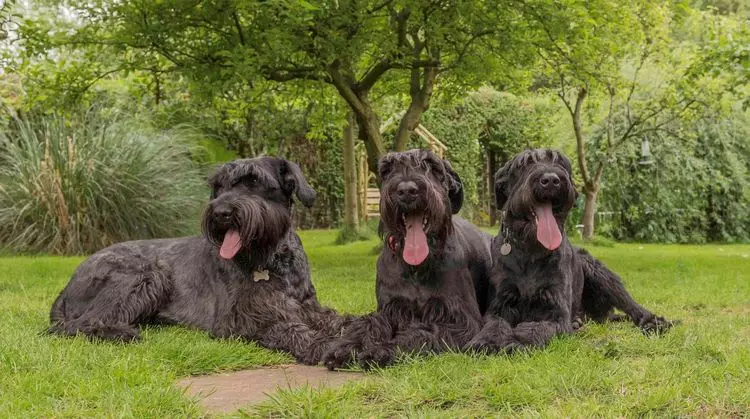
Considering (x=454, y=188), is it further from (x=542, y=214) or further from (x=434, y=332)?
(x=434, y=332)

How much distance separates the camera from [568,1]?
7.76 meters

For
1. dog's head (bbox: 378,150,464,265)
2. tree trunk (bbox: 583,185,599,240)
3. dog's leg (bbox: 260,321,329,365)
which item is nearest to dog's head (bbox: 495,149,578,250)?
dog's head (bbox: 378,150,464,265)

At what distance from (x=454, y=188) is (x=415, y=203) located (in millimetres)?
533

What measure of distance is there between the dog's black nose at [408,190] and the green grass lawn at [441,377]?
2.86ft

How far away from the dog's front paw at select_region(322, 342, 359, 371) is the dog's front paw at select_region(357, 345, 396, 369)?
0.23ft

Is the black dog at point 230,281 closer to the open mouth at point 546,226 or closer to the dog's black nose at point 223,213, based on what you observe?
the dog's black nose at point 223,213

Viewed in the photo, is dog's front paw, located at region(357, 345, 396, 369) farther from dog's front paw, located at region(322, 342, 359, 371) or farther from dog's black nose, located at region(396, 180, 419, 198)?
dog's black nose, located at region(396, 180, 419, 198)

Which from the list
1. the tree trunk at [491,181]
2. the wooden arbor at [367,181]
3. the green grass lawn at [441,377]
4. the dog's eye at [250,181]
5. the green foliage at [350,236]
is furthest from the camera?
the tree trunk at [491,181]

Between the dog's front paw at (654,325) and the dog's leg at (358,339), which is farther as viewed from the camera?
the dog's front paw at (654,325)

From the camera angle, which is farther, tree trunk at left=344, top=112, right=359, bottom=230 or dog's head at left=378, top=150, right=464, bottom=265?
tree trunk at left=344, top=112, right=359, bottom=230

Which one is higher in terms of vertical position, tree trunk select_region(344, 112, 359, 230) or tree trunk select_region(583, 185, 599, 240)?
tree trunk select_region(344, 112, 359, 230)

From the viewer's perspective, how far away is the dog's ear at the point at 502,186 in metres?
4.57

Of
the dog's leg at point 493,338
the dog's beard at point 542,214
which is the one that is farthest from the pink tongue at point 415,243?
the dog's beard at point 542,214

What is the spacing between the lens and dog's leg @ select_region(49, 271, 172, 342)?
4.53 meters
